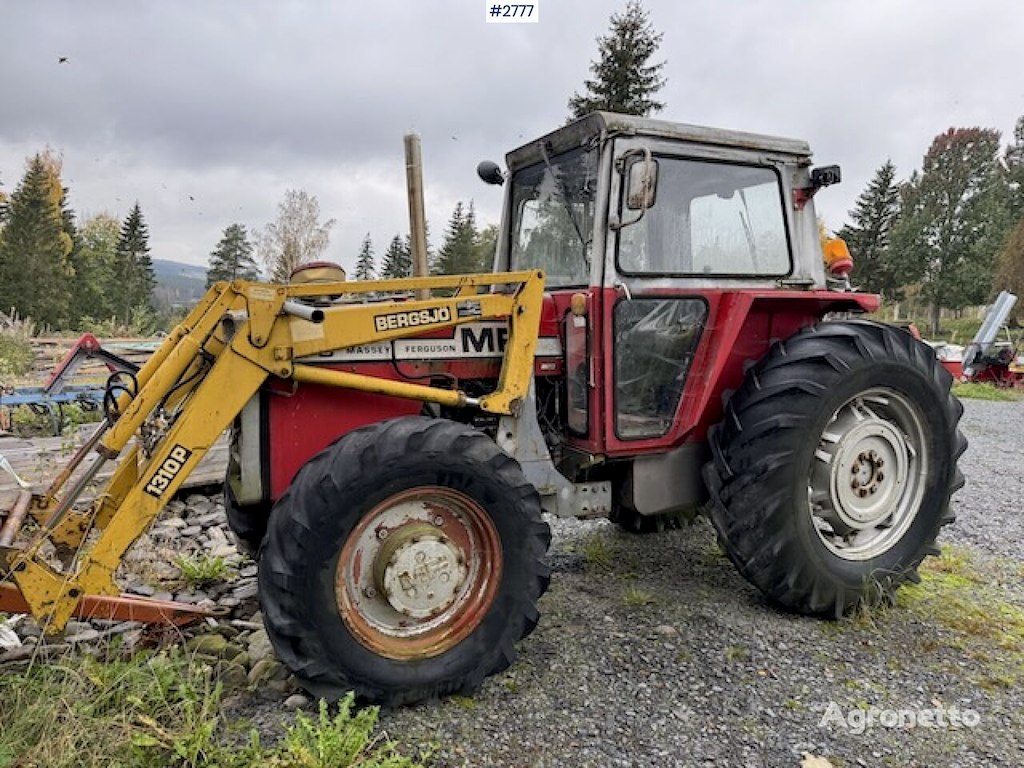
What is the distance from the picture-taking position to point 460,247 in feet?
127

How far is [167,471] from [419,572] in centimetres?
93

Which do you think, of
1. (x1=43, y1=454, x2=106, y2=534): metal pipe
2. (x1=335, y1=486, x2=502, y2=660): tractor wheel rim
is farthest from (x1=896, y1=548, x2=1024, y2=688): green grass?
(x1=43, y1=454, x2=106, y2=534): metal pipe

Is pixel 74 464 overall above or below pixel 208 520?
above

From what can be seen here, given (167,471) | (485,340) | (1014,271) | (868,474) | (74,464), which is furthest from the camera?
(1014,271)

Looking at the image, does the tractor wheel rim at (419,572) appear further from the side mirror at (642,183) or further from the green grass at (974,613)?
the green grass at (974,613)

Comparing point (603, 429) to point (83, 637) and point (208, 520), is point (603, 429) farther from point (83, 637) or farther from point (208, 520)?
point (208, 520)

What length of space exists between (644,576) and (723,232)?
5.93 ft

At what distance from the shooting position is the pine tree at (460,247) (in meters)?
37.6

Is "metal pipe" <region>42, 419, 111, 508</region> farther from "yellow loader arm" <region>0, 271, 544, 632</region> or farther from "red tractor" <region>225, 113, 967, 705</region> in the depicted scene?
"red tractor" <region>225, 113, 967, 705</region>

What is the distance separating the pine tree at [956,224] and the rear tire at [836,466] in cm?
3685

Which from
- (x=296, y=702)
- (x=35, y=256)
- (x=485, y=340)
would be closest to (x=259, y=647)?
(x=296, y=702)

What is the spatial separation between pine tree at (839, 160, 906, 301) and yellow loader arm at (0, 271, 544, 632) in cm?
3999

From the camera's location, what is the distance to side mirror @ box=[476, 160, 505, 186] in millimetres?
3932

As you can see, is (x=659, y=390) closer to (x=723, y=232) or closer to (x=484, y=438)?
(x=723, y=232)
